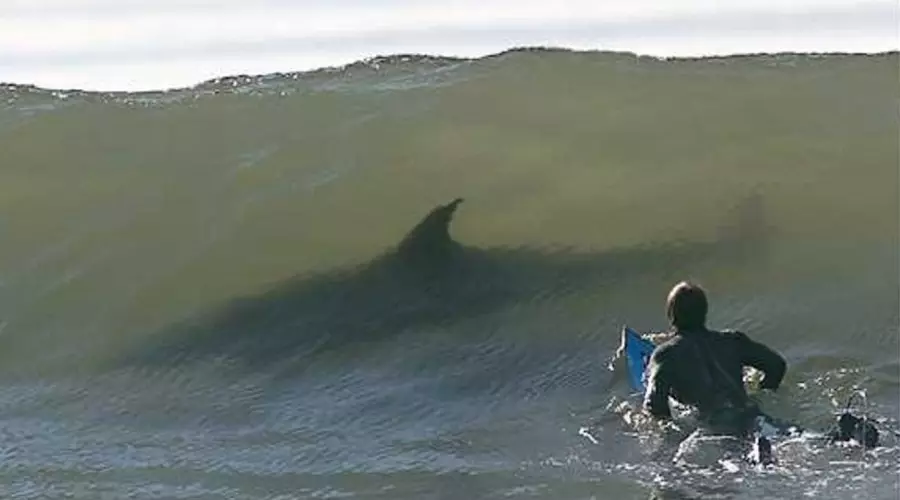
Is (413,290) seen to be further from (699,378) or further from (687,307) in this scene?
(699,378)

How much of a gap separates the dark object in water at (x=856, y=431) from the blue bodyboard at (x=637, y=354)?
57.9 inches

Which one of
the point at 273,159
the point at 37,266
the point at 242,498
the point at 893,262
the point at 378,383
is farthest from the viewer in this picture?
the point at 273,159

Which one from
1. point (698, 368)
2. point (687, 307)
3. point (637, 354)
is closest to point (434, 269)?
point (637, 354)

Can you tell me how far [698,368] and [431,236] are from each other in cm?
361

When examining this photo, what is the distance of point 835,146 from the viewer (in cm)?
1270

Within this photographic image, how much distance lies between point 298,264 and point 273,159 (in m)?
2.50

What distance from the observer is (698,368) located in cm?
749

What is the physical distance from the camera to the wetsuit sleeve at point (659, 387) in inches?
295

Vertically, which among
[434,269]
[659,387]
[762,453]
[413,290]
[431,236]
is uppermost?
[431,236]

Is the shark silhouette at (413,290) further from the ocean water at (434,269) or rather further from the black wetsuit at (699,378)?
the black wetsuit at (699,378)

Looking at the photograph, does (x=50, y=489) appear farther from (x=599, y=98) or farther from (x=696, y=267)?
(x=599, y=98)

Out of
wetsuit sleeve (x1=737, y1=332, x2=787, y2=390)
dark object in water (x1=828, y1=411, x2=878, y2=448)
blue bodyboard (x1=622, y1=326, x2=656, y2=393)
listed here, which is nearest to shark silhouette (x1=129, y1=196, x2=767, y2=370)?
blue bodyboard (x1=622, y1=326, x2=656, y2=393)

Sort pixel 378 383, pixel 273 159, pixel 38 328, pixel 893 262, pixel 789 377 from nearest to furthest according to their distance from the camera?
1. pixel 789 377
2. pixel 378 383
3. pixel 893 262
4. pixel 38 328
5. pixel 273 159

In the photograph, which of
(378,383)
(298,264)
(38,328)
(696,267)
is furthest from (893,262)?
(38,328)
